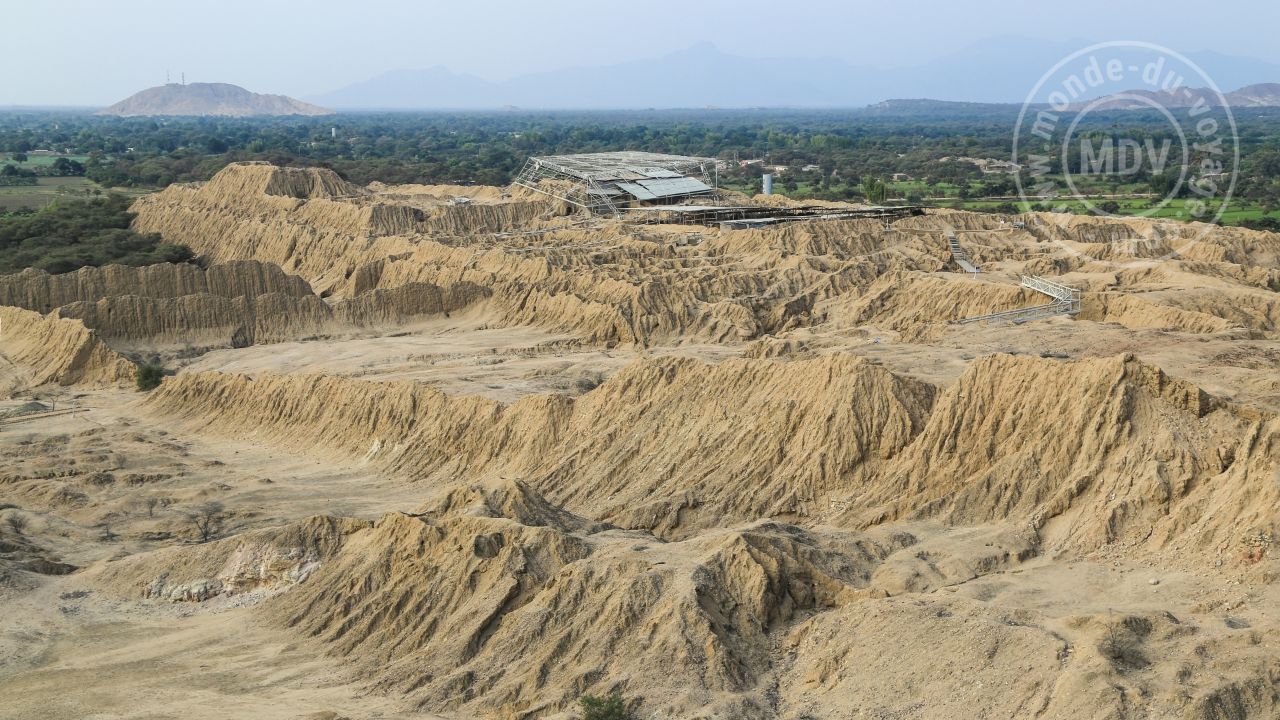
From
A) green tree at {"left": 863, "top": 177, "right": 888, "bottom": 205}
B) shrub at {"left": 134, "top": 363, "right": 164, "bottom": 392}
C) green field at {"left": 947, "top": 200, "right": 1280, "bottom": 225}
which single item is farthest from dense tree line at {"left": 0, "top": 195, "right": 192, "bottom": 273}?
green field at {"left": 947, "top": 200, "right": 1280, "bottom": 225}

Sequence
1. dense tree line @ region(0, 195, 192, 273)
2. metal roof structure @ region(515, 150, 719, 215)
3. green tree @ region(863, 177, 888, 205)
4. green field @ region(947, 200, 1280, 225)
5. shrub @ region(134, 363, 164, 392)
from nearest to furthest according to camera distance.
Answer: shrub @ region(134, 363, 164, 392)
dense tree line @ region(0, 195, 192, 273)
green field @ region(947, 200, 1280, 225)
metal roof structure @ region(515, 150, 719, 215)
green tree @ region(863, 177, 888, 205)

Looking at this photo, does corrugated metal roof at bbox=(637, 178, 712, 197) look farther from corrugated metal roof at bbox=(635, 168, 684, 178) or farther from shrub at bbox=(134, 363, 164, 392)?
shrub at bbox=(134, 363, 164, 392)

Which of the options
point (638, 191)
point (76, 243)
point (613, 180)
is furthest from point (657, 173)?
point (76, 243)

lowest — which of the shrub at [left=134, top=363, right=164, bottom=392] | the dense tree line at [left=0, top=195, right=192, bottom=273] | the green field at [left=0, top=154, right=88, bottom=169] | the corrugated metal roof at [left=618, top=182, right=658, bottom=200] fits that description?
the shrub at [left=134, top=363, right=164, bottom=392]

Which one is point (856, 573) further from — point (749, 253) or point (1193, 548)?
point (749, 253)

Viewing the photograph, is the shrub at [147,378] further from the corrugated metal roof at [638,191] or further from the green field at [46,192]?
the green field at [46,192]

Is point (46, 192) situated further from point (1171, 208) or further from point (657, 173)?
point (1171, 208)
